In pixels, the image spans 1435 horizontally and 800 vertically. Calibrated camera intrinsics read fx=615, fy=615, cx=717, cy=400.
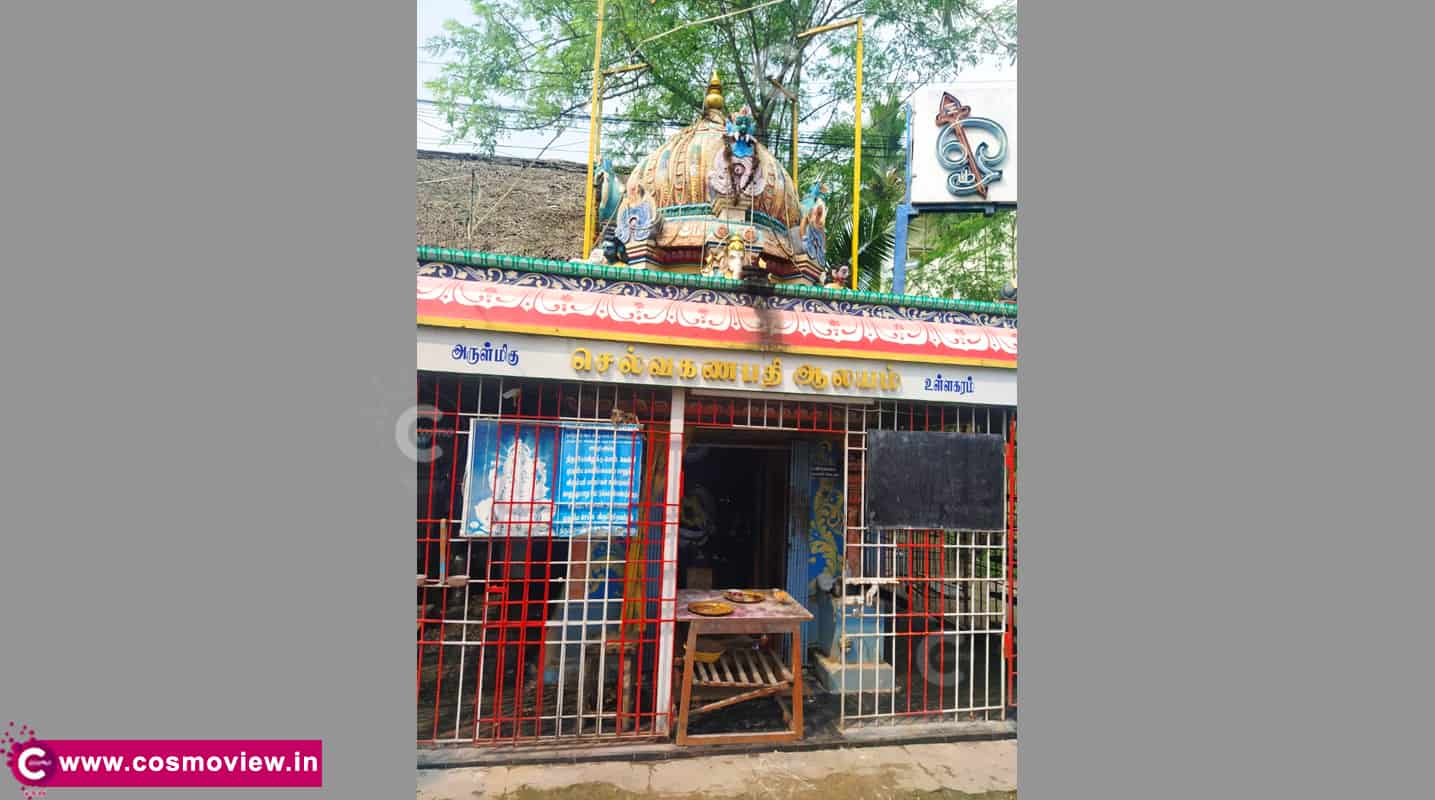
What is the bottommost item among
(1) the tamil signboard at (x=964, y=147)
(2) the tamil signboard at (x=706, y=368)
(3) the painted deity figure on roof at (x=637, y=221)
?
(2) the tamil signboard at (x=706, y=368)

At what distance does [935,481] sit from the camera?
4.90m

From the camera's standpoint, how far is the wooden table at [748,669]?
15.0 ft

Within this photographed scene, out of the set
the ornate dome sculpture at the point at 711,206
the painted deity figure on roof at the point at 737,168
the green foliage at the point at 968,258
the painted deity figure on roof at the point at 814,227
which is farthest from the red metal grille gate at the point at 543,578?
the green foliage at the point at 968,258

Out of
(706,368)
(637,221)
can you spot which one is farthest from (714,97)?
(706,368)

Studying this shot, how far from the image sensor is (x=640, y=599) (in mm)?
4668

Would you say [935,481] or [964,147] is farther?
[964,147]

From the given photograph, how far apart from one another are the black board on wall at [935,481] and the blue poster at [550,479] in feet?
6.38

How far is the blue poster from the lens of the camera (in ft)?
14.4

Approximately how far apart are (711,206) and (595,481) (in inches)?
123

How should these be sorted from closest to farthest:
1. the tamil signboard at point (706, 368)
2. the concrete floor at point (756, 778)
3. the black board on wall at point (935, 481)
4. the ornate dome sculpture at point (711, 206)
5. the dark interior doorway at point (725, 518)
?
1. the concrete floor at point (756, 778)
2. the tamil signboard at point (706, 368)
3. the black board on wall at point (935, 481)
4. the ornate dome sculpture at point (711, 206)
5. the dark interior doorway at point (725, 518)

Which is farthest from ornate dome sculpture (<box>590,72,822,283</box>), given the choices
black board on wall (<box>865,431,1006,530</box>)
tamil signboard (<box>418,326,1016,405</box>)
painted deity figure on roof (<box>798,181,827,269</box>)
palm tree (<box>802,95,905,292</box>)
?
palm tree (<box>802,95,905,292</box>)

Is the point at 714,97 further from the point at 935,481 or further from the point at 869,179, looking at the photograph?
the point at 869,179

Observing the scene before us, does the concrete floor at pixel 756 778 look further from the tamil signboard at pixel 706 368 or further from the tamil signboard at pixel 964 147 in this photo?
the tamil signboard at pixel 964 147

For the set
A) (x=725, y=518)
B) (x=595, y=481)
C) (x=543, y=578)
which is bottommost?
(x=543, y=578)
